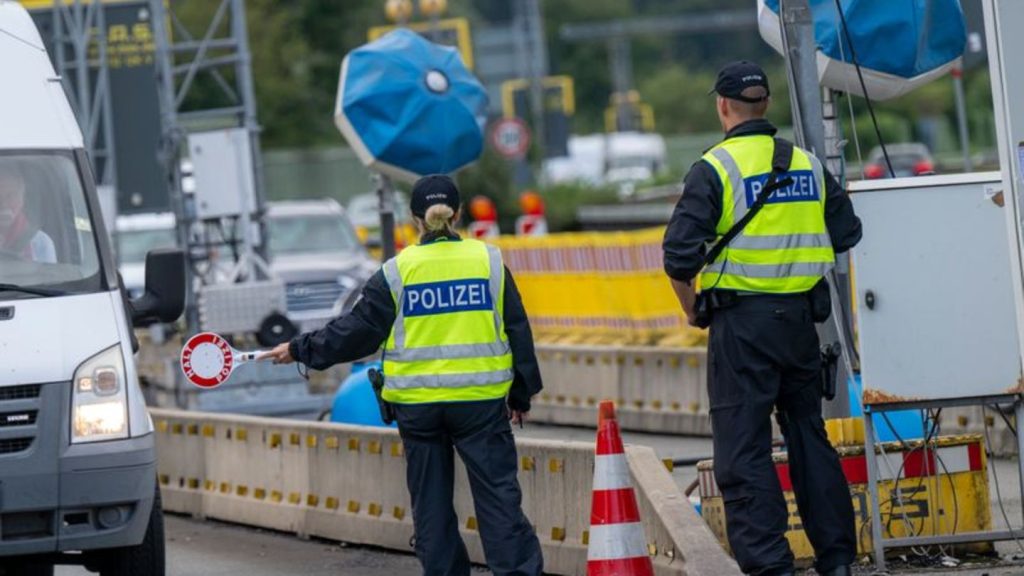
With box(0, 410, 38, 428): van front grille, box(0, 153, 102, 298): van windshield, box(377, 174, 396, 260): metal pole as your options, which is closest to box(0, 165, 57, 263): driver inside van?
box(0, 153, 102, 298): van windshield

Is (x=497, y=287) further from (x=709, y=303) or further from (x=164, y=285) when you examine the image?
(x=164, y=285)

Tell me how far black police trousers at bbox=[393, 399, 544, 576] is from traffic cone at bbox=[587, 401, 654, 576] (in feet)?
1.30

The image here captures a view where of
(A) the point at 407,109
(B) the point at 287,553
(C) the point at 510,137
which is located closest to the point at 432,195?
(B) the point at 287,553

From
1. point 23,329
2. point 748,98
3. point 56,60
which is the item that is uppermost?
point 56,60

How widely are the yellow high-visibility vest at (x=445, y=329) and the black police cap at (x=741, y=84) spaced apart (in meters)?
1.22

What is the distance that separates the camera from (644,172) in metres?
69.0

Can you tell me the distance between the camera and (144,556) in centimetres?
968

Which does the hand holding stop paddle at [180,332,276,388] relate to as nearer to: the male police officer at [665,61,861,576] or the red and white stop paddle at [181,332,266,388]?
the red and white stop paddle at [181,332,266,388]

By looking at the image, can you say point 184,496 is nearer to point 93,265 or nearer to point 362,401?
point 362,401

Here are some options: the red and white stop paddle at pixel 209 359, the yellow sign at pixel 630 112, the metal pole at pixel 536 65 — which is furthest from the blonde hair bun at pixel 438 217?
the yellow sign at pixel 630 112

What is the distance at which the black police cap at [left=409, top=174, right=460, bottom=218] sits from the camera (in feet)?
29.3

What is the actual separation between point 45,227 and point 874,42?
3.85 m

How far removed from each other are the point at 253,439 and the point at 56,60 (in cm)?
1887

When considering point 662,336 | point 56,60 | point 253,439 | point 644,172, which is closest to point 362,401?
point 253,439
